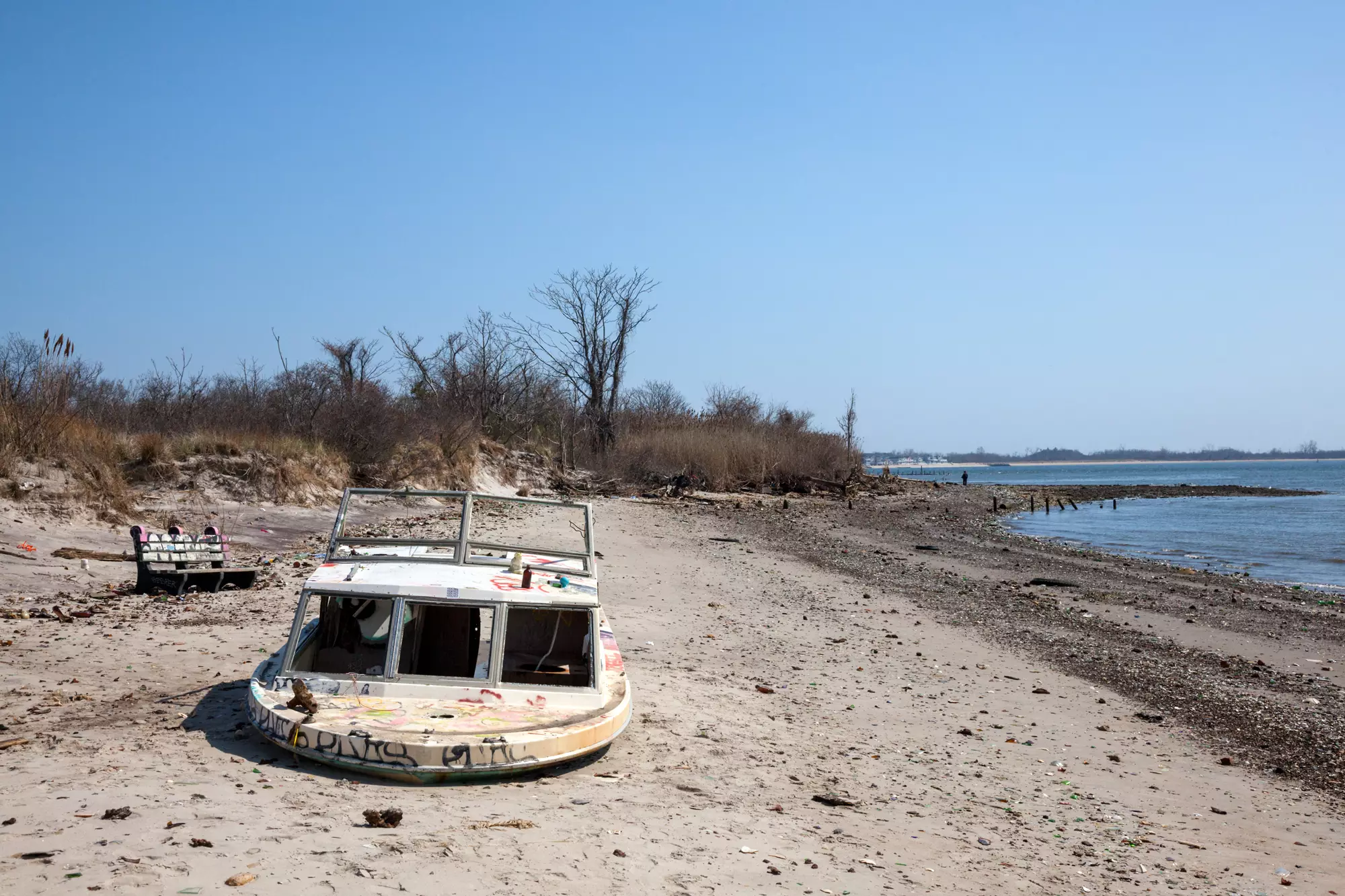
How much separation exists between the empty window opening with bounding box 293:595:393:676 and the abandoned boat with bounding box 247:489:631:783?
10 millimetres

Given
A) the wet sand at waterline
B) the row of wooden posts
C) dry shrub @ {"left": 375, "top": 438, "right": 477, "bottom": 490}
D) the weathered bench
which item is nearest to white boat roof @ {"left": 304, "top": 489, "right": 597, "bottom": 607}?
the wet sand at waterline

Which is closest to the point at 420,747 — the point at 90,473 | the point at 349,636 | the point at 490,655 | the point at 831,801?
the point at 490,655

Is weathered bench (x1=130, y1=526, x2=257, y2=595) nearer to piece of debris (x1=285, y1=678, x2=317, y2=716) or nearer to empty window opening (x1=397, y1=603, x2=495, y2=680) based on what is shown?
empty window opening (x1=397, y1=603, x2=495, y2=680)

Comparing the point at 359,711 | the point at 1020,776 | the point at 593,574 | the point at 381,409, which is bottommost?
the point at 1020,776

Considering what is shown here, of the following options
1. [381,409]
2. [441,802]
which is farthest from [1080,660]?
[381,409]

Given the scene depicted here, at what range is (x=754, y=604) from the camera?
1420cm

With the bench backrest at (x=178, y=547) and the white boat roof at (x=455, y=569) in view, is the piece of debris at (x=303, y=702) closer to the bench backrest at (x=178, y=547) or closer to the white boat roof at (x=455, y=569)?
the white boat roof at (x=455, y=569)

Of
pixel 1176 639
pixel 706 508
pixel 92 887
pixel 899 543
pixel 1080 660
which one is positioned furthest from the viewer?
pixel 706 508

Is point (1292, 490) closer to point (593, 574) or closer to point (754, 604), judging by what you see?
point (754, 604)

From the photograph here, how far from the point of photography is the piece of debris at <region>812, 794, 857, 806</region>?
6.31 meters

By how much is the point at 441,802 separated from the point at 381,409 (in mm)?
23513

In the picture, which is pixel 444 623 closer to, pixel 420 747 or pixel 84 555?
pixel 420 747

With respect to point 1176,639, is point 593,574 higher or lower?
higher

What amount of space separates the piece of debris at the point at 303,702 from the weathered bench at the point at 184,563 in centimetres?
691
